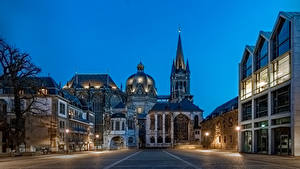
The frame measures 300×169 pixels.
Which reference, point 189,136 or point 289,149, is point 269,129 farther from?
point 189,136

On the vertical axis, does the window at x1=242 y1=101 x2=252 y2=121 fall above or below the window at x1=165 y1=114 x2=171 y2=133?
above

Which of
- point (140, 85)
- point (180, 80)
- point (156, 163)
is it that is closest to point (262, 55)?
point (156, 163)

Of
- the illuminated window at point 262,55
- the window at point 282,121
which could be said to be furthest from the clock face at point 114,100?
the window at point 282,121

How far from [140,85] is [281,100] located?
446ft

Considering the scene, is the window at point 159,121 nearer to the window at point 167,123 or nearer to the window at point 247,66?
the window at point 167,123

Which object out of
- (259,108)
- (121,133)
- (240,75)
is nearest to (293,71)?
(259,108)

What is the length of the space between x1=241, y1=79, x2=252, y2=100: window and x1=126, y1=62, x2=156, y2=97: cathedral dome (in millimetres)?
117491

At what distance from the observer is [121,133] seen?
125 m

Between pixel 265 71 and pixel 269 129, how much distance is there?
7903 mm

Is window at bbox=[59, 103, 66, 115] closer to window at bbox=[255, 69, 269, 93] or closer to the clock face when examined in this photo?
window at bbox=[255, 69, 269, 93]

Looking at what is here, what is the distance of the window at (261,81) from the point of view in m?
Result: 48.7

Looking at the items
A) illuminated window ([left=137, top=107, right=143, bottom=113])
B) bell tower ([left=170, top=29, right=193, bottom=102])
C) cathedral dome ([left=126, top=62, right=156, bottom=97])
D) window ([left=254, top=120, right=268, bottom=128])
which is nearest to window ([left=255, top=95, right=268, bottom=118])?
window ([left=254, top=120, right=268, bottom=128])

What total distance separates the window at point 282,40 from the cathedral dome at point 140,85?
131m

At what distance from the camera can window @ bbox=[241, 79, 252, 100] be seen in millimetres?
56122
